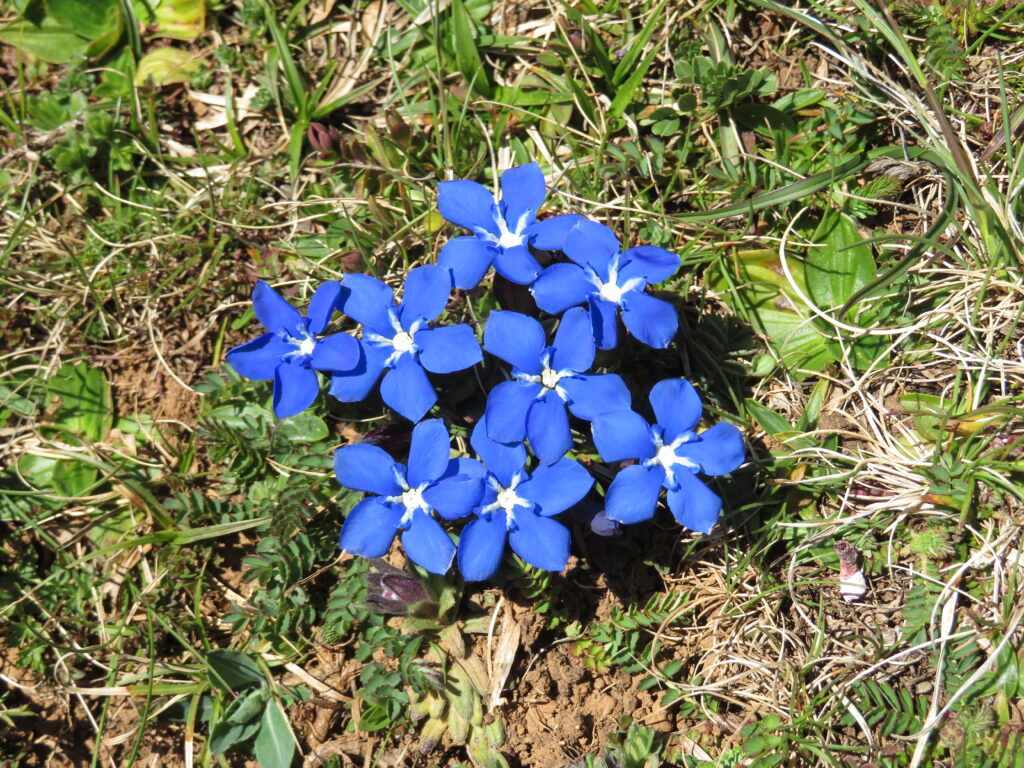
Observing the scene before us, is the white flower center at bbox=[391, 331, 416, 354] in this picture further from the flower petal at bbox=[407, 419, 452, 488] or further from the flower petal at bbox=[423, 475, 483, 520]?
the flower petal at bbox=[423, 475, 483, 520]

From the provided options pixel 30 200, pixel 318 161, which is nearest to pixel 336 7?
pixel 318 161

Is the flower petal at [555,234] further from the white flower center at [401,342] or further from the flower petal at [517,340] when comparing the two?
the white flower center at [401,342]

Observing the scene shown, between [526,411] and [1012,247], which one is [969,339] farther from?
[526,411]

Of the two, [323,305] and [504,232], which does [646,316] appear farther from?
[323,305]

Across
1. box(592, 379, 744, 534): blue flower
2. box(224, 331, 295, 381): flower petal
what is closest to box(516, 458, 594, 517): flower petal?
box(592, 379, 744, 534): blue flower

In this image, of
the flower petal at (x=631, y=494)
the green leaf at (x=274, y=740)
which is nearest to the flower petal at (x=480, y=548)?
the flower petal at (x=631, y=494)

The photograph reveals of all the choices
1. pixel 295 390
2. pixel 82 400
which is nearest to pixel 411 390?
pixel 295 390
